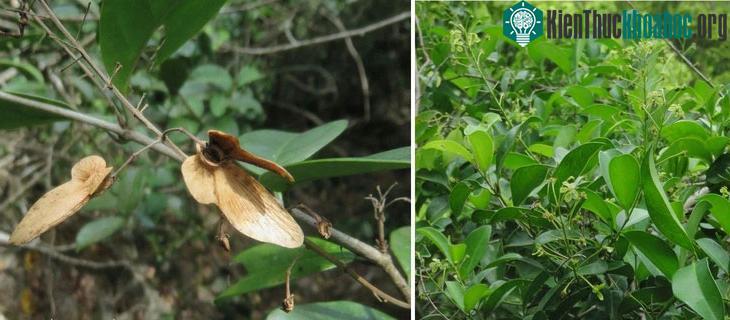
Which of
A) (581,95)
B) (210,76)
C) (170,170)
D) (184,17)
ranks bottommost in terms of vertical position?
(170,170)

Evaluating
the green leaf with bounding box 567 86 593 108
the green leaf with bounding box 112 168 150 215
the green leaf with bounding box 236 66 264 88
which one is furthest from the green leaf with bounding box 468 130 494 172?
the green leaf with bounding box 236 66 264 88

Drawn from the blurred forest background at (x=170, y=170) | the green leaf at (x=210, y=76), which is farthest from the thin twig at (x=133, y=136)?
the green leaf at (x=210, y=76)

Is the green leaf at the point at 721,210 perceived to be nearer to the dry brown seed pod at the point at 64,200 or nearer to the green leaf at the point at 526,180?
the green leaf at the point at 526,180

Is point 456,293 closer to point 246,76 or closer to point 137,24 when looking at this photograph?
point 137,24

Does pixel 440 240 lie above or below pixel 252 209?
below

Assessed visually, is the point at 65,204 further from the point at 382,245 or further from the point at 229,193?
the point at 382,245

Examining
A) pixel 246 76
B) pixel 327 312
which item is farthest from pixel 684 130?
pixel 246 76

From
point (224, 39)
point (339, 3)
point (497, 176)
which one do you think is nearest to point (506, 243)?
point (497, 176)
